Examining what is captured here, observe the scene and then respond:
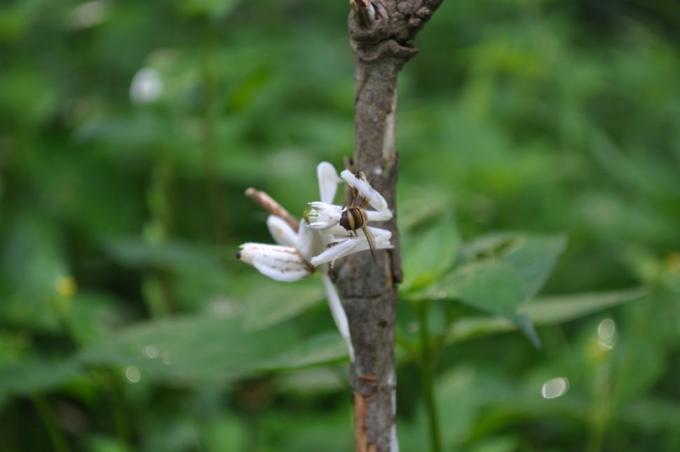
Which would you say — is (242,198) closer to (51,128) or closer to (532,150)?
(51,128)

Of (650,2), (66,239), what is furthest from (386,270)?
(66,239)

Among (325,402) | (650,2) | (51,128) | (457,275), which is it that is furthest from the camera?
(51,128)

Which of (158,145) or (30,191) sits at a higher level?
(30,191)

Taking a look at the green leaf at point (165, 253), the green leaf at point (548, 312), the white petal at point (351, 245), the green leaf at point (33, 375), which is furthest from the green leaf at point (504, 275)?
the green leaf at point (165, 253)

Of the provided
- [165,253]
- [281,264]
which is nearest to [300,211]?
[165,253]

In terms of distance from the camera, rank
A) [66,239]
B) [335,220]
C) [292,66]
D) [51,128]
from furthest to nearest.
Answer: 1. [292,66]
2. [51,128]
3. [66,239]
4. [335,220]

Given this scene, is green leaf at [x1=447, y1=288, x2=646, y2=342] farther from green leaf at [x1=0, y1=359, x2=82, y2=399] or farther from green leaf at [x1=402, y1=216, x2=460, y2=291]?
green leaf at [x1=0, y1=359, x2=82, y2=399]

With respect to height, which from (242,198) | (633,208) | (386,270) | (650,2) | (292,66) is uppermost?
(292,66)

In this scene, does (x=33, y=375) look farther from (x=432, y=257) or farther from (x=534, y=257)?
(x=534, y=257)
